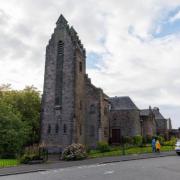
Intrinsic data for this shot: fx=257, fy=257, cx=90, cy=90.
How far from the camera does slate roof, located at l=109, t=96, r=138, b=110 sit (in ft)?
163

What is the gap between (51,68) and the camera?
43.2 m

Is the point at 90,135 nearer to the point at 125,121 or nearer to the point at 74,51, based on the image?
the point at 125,121

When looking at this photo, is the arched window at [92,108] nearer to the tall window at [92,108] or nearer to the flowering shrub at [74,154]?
the tall window at [92,108]

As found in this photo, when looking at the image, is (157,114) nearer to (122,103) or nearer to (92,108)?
(122,103)

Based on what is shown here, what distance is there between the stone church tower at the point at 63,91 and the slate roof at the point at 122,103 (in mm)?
10086

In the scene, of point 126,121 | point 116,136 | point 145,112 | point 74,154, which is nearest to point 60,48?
point 126,121

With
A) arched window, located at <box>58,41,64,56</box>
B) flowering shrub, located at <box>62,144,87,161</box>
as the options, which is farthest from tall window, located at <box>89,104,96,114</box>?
flowering shrub, located at <box>62,144,87,161</box>

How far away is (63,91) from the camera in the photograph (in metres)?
41.2

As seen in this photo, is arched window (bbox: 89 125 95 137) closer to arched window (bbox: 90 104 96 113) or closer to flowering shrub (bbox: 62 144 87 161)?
arched window (bbox: 90 104 96 113)

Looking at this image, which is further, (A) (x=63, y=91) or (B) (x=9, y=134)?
(A) (x=63, y=91)

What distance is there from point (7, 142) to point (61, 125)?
9386mm

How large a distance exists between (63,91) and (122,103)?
14632 millimetres

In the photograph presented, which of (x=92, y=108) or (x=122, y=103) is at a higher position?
(x=122, y=103)

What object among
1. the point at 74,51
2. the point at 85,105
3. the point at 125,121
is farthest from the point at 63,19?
the point at 125,121
